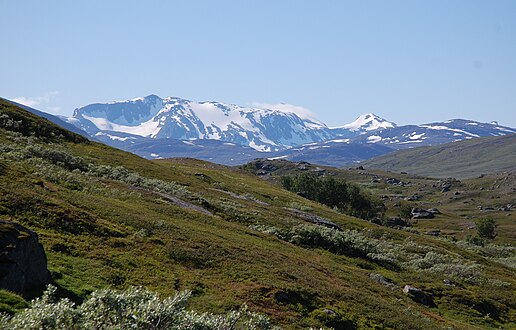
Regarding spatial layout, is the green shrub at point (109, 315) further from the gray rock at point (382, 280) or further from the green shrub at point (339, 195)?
the green shrub at point (339, 195)

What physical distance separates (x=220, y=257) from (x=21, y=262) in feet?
57.1

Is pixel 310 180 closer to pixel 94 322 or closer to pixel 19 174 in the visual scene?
pixel 19 174

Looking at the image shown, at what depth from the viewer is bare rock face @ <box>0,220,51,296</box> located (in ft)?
70.3

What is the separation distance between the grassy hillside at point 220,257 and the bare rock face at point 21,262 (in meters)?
1.26

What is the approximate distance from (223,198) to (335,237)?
73.2 ft

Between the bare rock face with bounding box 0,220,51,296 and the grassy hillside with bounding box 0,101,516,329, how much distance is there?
126 cm

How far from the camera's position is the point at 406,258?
65.9 meters

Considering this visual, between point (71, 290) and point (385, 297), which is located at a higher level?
point (71, 290)

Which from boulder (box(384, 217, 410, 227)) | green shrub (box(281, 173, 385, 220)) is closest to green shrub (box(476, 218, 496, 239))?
boulder (box(384, 217, 410, 227))

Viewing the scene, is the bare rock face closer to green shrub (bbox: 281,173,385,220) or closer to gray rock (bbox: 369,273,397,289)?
gray rock (bbox: 369,273,397,289)

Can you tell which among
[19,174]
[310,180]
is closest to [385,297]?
[19,174]

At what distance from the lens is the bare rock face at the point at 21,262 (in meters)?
21.4

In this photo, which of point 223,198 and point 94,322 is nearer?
point 94,322

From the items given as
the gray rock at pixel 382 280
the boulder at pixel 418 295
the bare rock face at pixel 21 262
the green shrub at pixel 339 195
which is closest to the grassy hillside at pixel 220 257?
the gray rock at pixel 382 280
